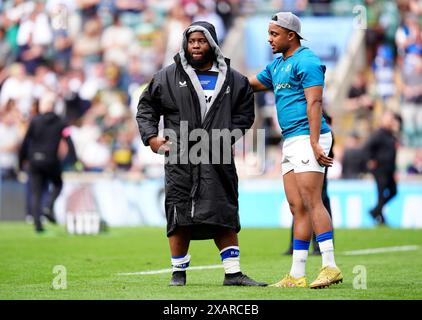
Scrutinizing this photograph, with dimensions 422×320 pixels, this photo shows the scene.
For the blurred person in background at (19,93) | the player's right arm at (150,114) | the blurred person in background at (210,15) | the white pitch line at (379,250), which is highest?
the blurred person in background at (210,15)

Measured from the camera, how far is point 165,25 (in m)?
29.7

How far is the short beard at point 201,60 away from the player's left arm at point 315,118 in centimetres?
87

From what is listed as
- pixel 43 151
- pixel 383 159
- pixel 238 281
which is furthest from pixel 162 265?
pixel 383 159

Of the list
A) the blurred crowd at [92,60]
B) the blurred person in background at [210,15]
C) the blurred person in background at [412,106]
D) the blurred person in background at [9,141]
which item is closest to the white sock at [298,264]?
the blurred crowd at [92,60]

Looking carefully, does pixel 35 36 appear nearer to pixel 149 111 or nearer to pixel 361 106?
pixel 361 106

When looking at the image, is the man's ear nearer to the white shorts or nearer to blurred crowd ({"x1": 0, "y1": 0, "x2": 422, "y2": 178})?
the white shorts

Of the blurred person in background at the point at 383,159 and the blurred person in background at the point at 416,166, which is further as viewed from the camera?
the blurred person in background at the point at 416,166

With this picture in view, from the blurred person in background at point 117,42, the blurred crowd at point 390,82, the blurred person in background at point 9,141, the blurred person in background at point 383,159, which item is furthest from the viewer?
the blurred person in background at point 117,42

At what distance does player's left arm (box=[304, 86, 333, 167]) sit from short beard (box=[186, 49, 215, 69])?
87 cm

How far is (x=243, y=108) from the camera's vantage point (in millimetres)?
9891

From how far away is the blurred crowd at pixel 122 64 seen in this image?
26297 millimetres

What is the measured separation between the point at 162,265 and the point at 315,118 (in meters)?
3.91

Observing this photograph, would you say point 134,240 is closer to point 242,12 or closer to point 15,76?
point 15,76

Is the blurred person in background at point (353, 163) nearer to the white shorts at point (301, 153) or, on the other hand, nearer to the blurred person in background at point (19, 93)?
the blurred person in background at point (19, 93)
